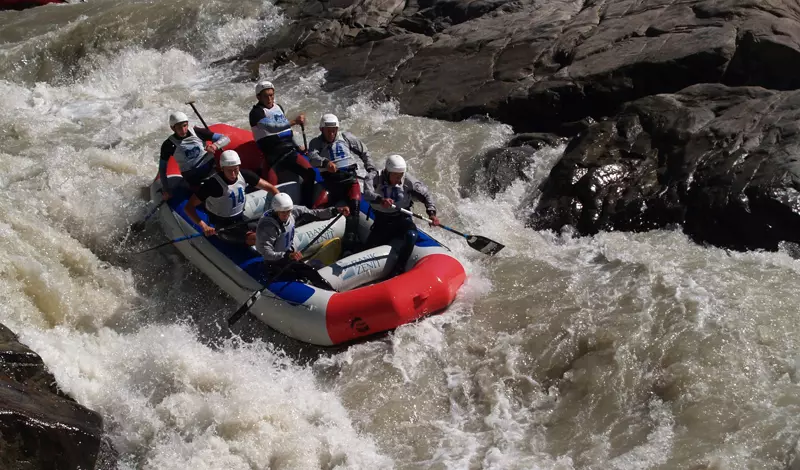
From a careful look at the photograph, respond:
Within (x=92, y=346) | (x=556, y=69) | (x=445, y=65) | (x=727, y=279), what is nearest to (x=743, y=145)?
(x=727, y=279)

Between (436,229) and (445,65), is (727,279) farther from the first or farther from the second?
(445,65)

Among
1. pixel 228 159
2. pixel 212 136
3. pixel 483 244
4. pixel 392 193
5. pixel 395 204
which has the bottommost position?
pixel 483 244

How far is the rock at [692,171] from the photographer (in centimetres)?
752

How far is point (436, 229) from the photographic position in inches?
339

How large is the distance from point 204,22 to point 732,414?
12.9 metres

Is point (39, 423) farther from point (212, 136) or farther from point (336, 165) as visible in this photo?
point (212, 136)

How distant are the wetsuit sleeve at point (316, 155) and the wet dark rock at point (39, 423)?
3.33 metres

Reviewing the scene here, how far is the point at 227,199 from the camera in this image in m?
7.33

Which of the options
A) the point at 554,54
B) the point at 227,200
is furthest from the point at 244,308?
the point at 554,54

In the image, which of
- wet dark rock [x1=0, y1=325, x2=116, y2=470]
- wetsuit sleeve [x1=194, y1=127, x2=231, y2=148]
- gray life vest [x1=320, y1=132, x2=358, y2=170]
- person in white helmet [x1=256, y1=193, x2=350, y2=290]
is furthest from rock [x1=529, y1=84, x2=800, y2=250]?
wet dark rock [x1=0, y1=325, x2=116, y2=470]

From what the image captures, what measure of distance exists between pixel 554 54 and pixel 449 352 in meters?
6.01

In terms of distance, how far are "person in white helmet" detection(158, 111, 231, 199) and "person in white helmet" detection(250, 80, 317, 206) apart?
0.54 metres

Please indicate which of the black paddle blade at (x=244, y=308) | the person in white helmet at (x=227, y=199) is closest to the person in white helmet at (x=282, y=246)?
the black paddle blade at (x=244, y=308)

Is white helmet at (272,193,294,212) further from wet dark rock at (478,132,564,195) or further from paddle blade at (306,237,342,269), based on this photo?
wet dark rock at (478,132,564,195)
